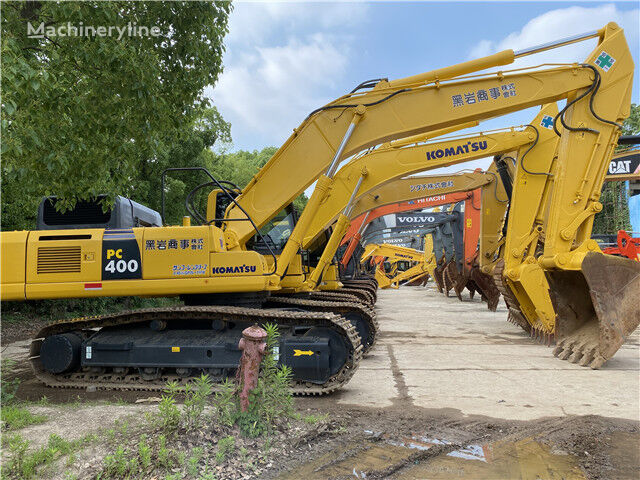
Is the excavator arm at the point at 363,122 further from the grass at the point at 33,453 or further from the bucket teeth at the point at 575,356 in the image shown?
the bucket teeth at the point at 575,356

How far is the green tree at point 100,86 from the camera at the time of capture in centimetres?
544

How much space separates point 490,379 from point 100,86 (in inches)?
227

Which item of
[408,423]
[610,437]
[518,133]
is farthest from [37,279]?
[518,133]

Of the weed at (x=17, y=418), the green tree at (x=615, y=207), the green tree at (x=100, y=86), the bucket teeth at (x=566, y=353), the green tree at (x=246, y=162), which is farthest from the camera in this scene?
the green tree at (x=246, y=162)

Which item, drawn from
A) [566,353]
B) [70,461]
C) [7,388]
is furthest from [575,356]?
[7,388]

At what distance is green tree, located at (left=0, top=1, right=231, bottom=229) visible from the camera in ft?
17.9

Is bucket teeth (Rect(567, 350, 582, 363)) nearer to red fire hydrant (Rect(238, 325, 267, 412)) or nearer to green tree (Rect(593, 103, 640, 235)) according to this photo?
red fire hydrant (Rect(238, 325, 267, 412))

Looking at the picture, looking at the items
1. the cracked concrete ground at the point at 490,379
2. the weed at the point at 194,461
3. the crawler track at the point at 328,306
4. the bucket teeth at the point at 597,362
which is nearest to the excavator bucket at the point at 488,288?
the cracked concrete ground at the point at 490,379

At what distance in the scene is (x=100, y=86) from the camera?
5918mm

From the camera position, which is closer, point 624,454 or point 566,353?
point 624,454

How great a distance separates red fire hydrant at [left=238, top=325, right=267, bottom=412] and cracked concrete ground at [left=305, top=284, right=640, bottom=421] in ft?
5.28

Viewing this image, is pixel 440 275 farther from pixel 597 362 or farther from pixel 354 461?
pixel 354 461

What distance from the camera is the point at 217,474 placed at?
3.38 meters

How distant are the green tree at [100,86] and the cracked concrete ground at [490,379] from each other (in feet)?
12.5
